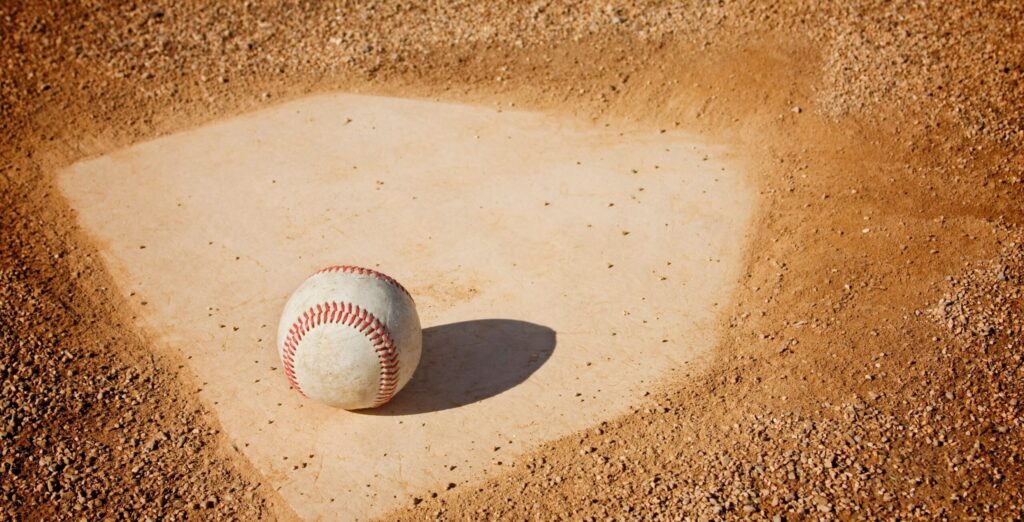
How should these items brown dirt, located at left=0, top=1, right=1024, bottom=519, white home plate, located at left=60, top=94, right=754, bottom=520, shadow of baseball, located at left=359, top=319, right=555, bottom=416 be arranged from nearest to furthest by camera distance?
brown dirt, located at left=0, top=1, right=1024, bottom=519 < white home plate, located at left=60, top=94, right=754, bottom=520 < shadow of baseball, located at left=359, top=319, right=555, bottom=416

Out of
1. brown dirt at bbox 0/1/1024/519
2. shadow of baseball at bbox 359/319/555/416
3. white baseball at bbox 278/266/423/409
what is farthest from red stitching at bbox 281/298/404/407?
brown dirt at bbox 0/1/1024/519

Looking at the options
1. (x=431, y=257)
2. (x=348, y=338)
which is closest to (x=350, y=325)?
(x=348, y=338)

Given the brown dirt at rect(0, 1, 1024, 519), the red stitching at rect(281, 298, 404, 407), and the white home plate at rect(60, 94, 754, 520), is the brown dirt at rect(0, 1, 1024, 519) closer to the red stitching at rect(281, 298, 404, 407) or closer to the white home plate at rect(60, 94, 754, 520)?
the white home plate at rect(60, 94, 754, 520)

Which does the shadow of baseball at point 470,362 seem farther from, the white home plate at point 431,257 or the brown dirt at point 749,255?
the brown dirt at point 749,255

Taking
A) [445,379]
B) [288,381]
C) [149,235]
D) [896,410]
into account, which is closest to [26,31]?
[149,235]

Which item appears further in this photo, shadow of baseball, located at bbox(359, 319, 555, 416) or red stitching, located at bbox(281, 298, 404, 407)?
shadow of baseball, located at bbox(359, 319, 555, 416)

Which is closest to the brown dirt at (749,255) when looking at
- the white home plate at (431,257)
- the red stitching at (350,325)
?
the white home plate at (431,257)

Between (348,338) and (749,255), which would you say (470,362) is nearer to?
(348,338)
